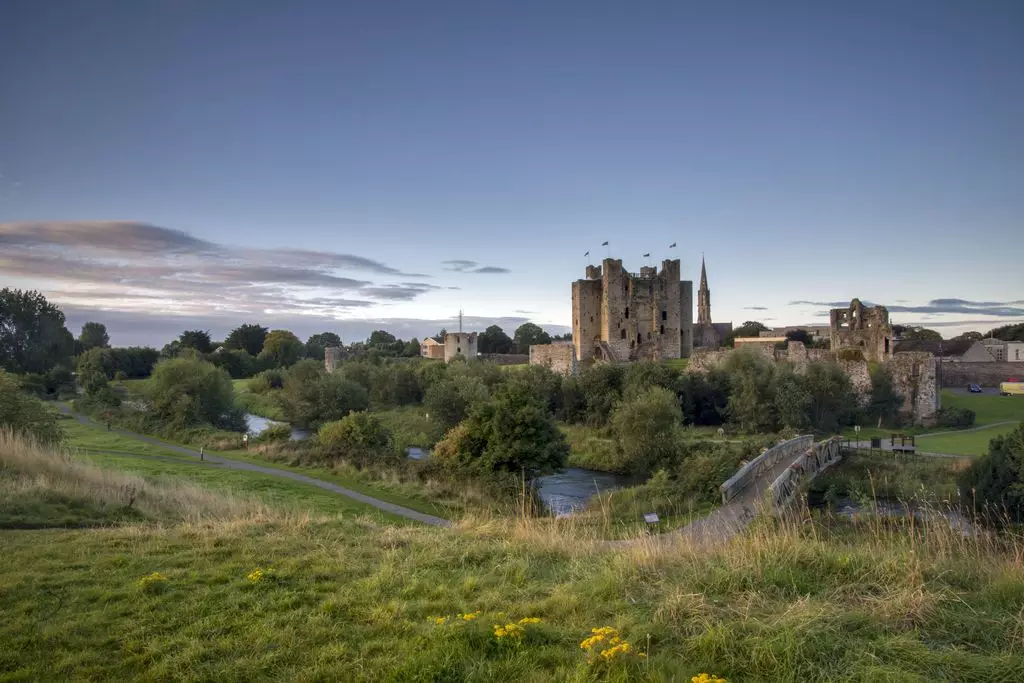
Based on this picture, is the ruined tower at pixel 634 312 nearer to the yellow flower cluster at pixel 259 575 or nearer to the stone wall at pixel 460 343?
the stone wall at pixel 460 343

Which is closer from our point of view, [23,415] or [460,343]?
[23,415]

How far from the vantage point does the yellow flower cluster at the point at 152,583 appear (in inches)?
249

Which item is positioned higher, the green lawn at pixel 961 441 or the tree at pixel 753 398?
the tree at pixel 753 398

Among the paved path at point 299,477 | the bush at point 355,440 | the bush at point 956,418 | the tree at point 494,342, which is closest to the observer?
the paved path at point 299,477

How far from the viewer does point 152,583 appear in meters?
6.39

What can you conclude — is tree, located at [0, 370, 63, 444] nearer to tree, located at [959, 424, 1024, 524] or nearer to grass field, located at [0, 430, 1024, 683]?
grass field, located at [0, 430, 1024, 683]

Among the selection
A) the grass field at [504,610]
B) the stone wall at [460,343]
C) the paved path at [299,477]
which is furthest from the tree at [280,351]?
the grass field at [504,610]

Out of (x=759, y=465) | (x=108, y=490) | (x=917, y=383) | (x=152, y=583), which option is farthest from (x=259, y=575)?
(x=917, y=383)

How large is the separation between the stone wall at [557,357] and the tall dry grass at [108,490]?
3791 cm

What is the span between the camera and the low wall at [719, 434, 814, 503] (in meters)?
16.5

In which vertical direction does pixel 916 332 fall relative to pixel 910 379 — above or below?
above

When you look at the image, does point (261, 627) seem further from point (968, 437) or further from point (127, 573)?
point (968, 437)

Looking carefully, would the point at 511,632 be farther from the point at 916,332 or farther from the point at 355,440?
the point at 916,332

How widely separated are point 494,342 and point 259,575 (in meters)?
95.8
